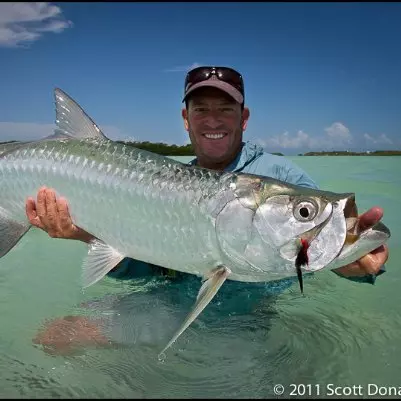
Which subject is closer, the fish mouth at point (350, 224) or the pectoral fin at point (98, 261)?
the fish mouth at point (350, 224)

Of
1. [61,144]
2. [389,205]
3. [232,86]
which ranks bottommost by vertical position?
[389,205]

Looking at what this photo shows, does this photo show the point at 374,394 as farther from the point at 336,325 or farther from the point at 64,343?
the point at 64,343

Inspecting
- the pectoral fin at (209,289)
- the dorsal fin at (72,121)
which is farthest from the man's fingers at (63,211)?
the pectoral fin at (209,289)

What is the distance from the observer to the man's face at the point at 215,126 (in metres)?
3.47

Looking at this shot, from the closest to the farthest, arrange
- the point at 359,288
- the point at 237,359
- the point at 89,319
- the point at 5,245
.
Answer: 1. the point at 237,359
2. the point at 5,245
3. the point at 89,319
4. the point at 359,288

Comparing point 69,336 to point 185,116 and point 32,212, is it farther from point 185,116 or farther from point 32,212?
point 185,116

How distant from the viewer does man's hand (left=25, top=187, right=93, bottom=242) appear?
271 centimetres

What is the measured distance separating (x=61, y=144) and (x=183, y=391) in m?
1.59

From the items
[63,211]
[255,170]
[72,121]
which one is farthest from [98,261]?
[255,170]

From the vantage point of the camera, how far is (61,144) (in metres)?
2.79

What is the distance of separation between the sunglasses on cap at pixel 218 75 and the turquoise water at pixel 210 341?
1543mm

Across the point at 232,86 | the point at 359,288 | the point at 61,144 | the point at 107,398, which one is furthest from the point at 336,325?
the point at 61,144

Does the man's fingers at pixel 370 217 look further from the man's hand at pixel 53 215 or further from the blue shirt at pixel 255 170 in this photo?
the man's hand at pixel 53 215

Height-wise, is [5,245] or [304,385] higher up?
[5,245]
